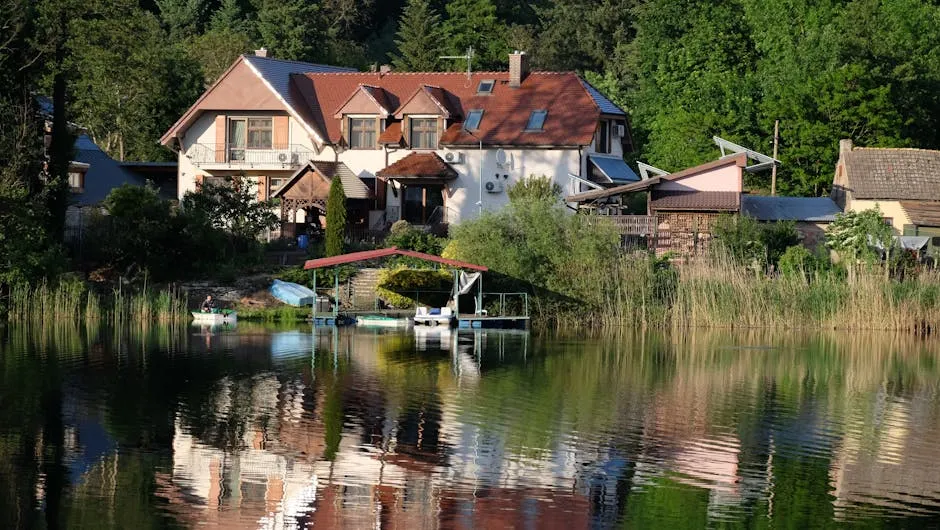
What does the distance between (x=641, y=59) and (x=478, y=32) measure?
10.9 meters

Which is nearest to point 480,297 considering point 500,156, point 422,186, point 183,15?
point 500,156

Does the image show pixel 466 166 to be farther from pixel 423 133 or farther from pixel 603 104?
pixel 603 104

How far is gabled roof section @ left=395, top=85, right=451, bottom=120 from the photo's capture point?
58.3 metres

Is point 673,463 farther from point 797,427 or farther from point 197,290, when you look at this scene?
point 197,290

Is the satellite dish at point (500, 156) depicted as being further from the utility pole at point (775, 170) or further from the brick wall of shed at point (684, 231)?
the utility pole at point (775, 170)

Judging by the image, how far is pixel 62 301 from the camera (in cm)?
4206

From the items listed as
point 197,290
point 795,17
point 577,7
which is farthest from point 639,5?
point 197,290

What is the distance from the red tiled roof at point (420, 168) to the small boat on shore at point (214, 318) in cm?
1515

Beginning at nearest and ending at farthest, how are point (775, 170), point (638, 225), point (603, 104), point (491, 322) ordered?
1. point (491, 322)
2. point (638, 225)
3. point (775, 170)
4. point (603, 104)

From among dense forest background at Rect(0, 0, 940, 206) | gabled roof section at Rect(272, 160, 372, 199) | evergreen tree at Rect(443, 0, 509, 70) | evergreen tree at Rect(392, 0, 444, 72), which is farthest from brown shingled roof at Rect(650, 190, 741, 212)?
evergreen tree at Rect(392, 0, 444, 72)

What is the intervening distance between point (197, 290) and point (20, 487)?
2667 cm

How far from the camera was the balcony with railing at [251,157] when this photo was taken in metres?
59.0

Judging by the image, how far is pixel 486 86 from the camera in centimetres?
6088

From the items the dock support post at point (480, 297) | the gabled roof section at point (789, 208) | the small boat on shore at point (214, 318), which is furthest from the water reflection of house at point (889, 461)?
the gabled roof section at point (789, 208)
